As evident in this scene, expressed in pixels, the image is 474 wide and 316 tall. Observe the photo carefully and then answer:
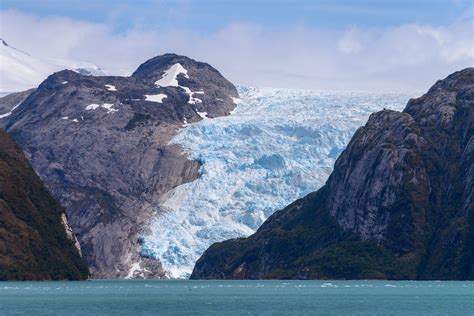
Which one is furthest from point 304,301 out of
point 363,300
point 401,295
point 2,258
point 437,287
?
point 2,258

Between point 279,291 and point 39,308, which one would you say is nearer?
point 39,308

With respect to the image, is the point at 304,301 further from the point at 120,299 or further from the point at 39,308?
the point at 39,308

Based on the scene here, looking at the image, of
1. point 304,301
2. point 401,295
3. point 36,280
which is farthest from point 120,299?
point 36,280

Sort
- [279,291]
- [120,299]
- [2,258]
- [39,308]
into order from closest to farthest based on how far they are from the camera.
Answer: [39,308], [120,299], [279,291], [2,258]

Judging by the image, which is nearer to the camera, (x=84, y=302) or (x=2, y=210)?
(x=84, y=302)

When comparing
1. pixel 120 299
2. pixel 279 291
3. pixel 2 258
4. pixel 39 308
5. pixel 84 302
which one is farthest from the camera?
pixel 2 258

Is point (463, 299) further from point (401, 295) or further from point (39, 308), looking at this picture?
point (39, 308)
